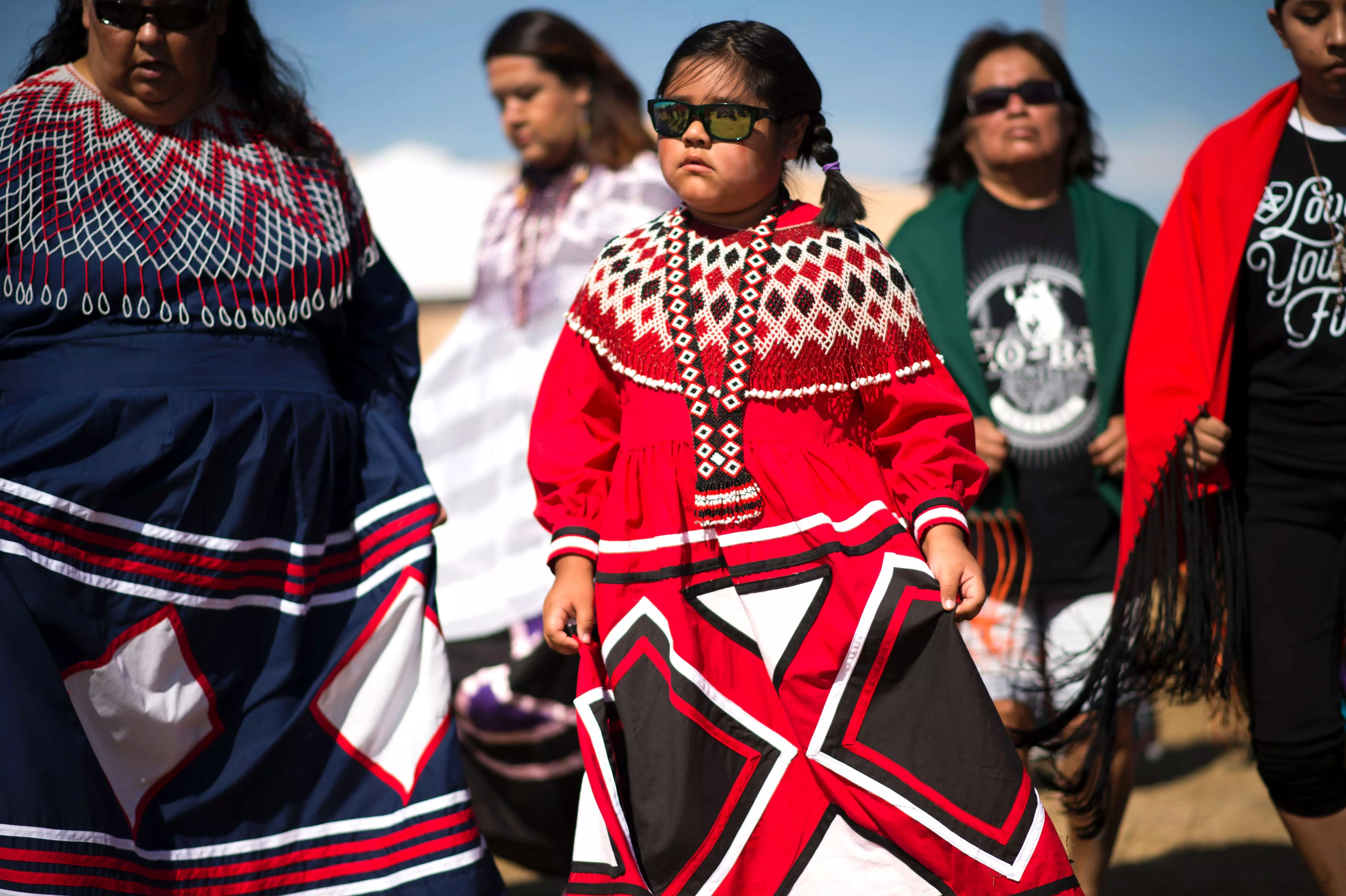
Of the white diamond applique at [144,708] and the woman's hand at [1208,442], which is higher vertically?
the woman's hand at [1208,442]

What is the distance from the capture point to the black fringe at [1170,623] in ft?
9.41

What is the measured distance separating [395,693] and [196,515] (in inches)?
20.7

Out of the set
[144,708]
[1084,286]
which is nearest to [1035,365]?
[1084,286]

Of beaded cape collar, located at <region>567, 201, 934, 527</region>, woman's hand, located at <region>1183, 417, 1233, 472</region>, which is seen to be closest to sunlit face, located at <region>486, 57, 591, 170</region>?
beaded cape collar, located at <region>567, 201, 934, 527</region>

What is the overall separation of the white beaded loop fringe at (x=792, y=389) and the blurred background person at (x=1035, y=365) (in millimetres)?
1351

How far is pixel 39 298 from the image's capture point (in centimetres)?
243

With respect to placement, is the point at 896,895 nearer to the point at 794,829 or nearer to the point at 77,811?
the point at 794,829

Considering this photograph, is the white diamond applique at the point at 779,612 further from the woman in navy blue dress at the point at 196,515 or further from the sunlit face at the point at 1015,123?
the sunlit face at the point at 1015,123

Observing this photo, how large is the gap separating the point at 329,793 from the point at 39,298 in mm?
1091

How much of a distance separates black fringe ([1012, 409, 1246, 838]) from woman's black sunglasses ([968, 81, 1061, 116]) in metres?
1.38

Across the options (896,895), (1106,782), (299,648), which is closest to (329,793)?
(299,648)

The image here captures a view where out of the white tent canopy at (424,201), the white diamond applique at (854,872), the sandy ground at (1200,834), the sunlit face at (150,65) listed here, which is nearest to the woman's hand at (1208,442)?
the sandy ground at (1200,834)

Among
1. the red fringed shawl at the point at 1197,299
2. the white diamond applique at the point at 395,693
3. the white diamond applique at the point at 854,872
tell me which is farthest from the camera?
the red fringed shawl at the point at 1197,299

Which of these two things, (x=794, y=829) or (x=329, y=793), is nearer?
(x=794, y=829)
